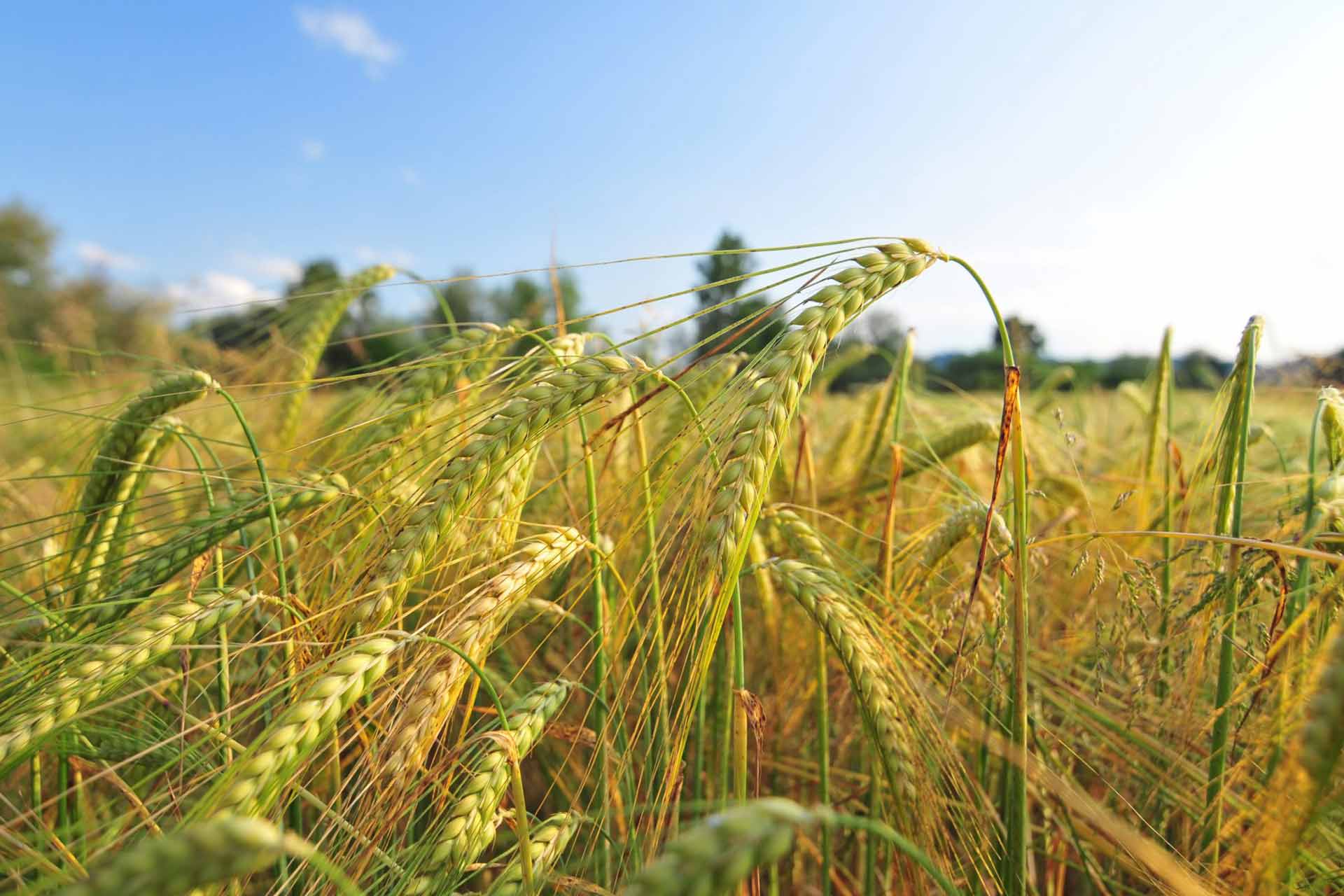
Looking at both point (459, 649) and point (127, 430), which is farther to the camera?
point (127, 430)

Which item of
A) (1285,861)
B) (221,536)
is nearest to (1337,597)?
(1285,861)

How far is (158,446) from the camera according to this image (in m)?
1.43

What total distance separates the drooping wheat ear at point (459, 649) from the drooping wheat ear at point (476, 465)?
A: 0.28 ft

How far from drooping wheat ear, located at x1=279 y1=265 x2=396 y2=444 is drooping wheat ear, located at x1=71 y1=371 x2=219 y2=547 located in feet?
2.38

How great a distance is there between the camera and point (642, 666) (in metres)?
1.23

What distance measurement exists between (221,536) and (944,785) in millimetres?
1295

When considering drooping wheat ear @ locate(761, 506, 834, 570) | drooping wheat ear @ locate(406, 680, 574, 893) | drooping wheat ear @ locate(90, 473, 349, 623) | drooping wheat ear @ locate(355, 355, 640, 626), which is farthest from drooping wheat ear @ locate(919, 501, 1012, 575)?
drooping wheat ear @ locate(90, 473, 349, 623)

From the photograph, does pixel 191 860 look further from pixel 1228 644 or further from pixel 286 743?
pixel 1228 644

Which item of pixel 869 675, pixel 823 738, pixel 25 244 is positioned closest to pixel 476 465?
pixel 869 675

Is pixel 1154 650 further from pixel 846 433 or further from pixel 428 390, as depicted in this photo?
pixel 846 433

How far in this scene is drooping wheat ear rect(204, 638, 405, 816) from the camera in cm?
60

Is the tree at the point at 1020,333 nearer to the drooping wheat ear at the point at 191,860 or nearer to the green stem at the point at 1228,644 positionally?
the green stem at the point at 1228,644

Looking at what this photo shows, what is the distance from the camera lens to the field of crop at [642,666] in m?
0.70

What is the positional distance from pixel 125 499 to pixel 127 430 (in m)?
0.13
